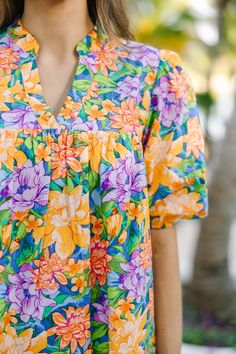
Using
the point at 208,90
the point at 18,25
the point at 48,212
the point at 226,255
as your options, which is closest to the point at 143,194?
the point at 48,212

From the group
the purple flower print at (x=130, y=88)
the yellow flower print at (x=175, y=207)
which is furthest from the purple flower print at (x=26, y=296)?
the purple flower print at (x=130, y=88)

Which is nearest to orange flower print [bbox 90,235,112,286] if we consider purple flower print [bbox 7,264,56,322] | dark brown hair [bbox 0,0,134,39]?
purple flower print [bbox 7,264,56,322]

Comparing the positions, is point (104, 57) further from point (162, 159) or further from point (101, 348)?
point (101, 348)

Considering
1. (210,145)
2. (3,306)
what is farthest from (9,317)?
(210,145)

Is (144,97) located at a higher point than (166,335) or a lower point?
higher

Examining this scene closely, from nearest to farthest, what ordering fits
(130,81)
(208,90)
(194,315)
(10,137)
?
(10,137)
(130,81)
(194,315)
(208,90)

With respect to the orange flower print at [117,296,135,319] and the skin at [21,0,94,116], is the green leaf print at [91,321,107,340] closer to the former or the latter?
the orange flower print at [117,296,135,319]

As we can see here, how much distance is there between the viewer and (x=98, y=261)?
1483 mm

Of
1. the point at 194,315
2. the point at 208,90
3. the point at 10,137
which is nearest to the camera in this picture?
the point at 10,137

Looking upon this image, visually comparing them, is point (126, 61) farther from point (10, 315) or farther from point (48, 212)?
point (10, 315)

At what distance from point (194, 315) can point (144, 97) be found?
2711mm

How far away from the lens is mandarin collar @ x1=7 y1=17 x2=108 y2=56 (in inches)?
60.2

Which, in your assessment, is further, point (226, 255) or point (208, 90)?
point (208, 90)

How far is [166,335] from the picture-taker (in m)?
1.62
